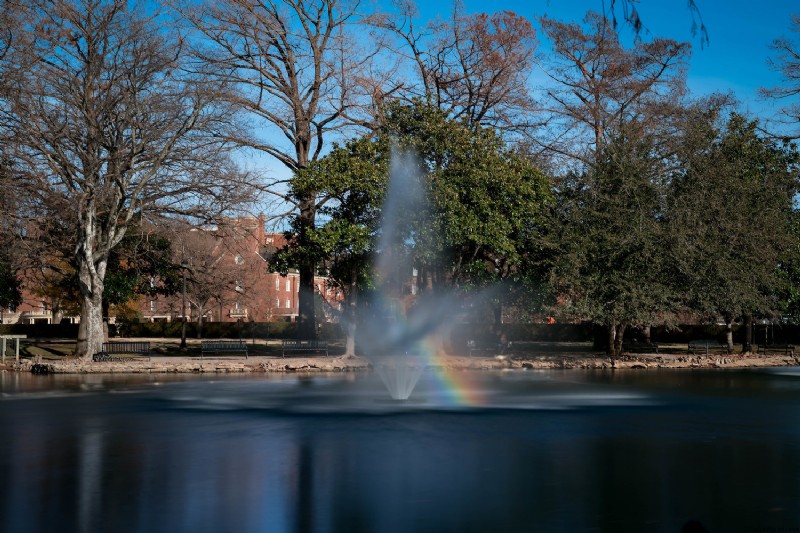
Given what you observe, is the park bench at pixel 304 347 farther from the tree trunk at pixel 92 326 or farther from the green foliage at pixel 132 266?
the green foliage at pixel 132 266

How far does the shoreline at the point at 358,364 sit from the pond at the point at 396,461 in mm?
7699

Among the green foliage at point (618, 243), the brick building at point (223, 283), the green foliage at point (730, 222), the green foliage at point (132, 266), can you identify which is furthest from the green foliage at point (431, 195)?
the green foliage at point (132, 266)

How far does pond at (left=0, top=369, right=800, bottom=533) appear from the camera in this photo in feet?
34.2

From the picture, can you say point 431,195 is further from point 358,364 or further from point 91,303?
point 91,303

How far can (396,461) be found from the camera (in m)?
14.3

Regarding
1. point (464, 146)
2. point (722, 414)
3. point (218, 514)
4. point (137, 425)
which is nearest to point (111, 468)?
point (218, 514)

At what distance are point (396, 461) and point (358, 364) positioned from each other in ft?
71.7

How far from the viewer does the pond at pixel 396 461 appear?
34.2 ft

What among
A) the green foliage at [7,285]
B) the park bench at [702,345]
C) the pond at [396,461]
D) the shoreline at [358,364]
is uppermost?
the green foliage at [7,285]

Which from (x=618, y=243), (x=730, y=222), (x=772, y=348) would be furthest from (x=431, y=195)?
(x=772, y=348)

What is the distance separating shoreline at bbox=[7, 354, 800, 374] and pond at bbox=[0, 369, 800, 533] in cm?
A: 770

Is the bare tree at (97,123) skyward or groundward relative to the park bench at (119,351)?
skyward

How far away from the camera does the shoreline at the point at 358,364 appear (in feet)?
112

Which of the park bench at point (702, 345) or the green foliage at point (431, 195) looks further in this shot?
the park bench at point (702, 345)
